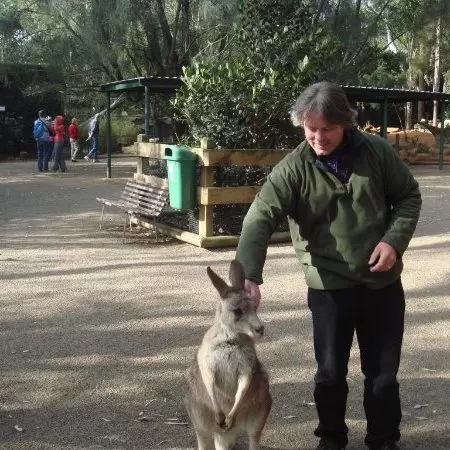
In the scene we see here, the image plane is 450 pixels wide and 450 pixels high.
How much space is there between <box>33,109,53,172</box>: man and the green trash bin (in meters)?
11.8

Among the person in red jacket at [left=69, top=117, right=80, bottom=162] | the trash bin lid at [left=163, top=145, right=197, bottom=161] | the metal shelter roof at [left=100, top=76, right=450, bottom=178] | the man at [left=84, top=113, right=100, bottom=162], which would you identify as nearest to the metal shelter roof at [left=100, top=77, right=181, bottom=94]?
the metal shelter roof at [left=100, top=76, right=450, bottom=178]

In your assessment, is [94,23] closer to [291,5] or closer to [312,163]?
[291,5]

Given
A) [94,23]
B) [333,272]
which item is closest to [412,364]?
[333,272]

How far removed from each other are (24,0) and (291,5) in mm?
12409

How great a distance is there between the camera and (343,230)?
2979mm

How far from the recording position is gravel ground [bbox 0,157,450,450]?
365 centimetres

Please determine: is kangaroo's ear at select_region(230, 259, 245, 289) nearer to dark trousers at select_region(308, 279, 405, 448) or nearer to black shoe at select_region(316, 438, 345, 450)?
dark trousers at select_region(308, 279, 405, 448)

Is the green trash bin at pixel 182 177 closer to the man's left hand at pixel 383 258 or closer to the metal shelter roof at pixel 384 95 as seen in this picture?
the man's left hand at pixel 383 258

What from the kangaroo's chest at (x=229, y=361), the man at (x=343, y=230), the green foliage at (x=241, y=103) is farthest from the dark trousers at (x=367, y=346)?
the green foliage at (x=241, y=103)

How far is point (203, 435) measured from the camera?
3.03 m

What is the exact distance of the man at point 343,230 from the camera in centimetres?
291

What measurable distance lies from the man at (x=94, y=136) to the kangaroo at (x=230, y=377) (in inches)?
768

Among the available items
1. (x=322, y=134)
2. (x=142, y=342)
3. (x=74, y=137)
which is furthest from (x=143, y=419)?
(x=74, y=137)

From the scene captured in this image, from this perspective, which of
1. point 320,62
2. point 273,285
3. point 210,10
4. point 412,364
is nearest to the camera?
point 412,364
